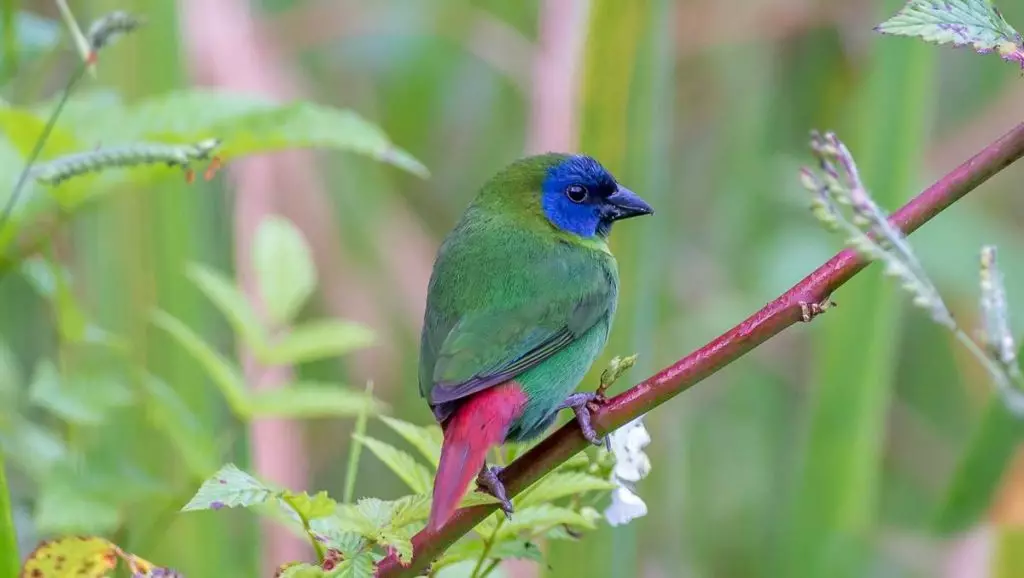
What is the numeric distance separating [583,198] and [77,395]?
751 millimetres

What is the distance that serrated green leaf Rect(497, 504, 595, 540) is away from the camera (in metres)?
1.01

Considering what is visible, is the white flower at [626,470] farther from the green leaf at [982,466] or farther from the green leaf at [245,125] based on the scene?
the green leaf at [982,466]

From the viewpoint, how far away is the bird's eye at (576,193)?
180 cm

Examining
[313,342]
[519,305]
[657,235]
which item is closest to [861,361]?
[657,235]

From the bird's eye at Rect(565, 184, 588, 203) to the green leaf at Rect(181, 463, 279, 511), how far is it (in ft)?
3.20

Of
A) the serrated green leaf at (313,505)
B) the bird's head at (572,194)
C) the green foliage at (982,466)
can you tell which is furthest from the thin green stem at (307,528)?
the green foliage at (982,466)

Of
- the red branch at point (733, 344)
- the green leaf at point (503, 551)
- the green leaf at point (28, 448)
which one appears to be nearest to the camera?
the red branch at point (733, 344)

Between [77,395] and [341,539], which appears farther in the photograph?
[77,395]

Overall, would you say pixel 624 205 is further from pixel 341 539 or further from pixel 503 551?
pixel 341 539

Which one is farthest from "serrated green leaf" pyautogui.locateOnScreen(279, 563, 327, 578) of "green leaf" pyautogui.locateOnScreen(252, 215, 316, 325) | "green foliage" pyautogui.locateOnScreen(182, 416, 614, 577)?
"green leaf" pyautogui.locateOnScreen(252, 215, 316, 325)

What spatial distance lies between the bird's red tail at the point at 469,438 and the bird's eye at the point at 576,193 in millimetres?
492

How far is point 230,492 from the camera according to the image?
0.89 m

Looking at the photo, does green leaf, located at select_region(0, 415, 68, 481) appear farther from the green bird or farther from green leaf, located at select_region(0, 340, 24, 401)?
the green bird

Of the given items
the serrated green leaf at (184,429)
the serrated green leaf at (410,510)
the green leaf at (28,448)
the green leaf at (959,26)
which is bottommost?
the green leaf at (28,448)
